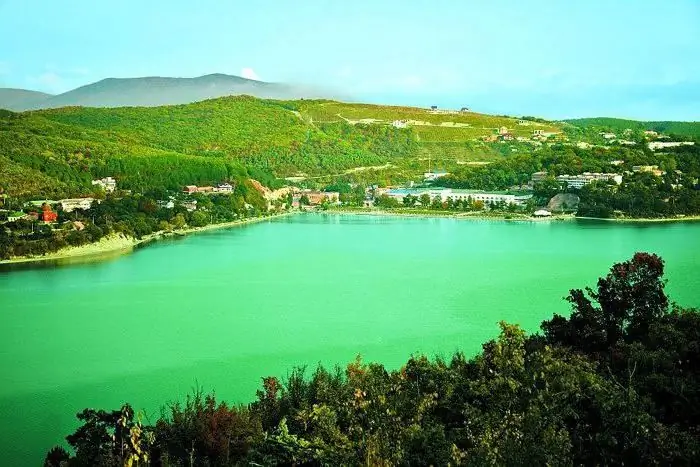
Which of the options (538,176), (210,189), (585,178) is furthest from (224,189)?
(585,178)

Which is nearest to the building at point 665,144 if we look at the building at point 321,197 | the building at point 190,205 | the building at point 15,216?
the building at point 321,197

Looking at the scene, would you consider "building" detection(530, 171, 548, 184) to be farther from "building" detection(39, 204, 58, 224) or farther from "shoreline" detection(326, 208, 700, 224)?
"building" detection(39, 204, 58, 224)

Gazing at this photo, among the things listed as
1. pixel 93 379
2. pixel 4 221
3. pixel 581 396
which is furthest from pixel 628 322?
pixel 4 221

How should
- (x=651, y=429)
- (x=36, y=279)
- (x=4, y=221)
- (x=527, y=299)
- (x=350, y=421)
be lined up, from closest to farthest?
1. (x=651, y=429)
2. (x=350, y=421)
3. (x=527, y=299)
4. (x=36, y=279)
5. (x=4, y=221)

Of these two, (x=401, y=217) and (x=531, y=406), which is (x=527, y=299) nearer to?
(x=531, y=406)

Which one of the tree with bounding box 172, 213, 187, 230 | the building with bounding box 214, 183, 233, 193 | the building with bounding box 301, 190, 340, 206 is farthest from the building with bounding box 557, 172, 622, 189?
the tree with bounding box 172, 213, 187, 230
